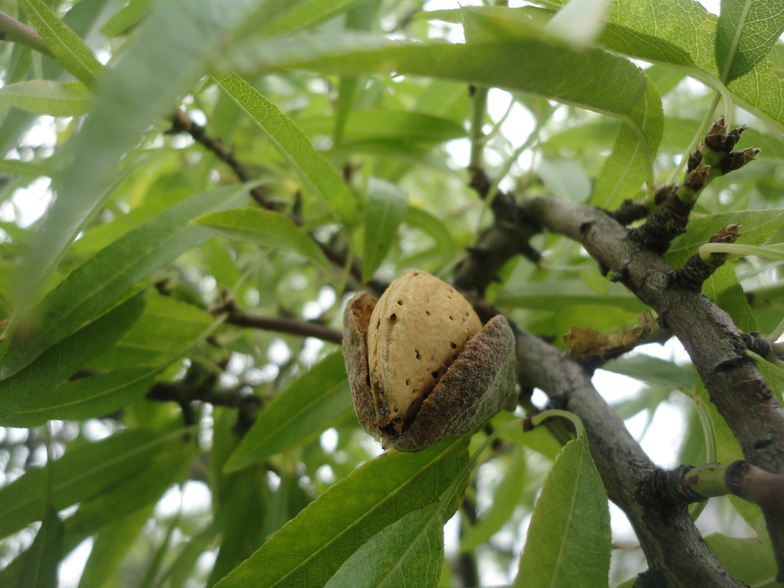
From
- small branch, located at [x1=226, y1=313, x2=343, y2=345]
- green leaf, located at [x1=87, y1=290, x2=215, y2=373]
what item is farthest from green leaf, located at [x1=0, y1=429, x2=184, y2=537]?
small branch, located at [x1=226, y1=313, x2=343, y2=345]

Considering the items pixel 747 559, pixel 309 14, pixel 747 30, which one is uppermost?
pixel 309 14

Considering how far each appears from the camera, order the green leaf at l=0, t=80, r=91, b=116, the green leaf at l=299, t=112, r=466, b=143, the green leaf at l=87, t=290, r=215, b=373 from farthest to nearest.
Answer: the green leaf at l=299, t=112, r=466, b=143
the green leaf at l=87, t=290, r=215, b=373
the green leaf at l=0, t=80, r=91, b=116

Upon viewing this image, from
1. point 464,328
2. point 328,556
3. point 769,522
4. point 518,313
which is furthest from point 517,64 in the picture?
point 518,313

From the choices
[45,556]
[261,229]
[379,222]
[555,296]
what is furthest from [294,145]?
[45,556]

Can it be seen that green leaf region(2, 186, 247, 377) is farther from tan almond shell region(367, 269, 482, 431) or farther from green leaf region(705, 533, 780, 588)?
green leaf region(705, 533, 780, 588)

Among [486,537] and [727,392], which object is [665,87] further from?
[486,537]

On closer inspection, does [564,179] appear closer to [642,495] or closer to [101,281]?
[642,495]

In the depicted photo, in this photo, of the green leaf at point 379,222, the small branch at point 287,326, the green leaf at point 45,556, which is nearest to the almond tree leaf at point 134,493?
the green leaf at point 45,556

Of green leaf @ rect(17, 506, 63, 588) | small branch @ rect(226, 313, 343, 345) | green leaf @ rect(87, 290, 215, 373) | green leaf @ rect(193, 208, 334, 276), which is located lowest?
green leaf @ rect(17, 506, 63, 588)
